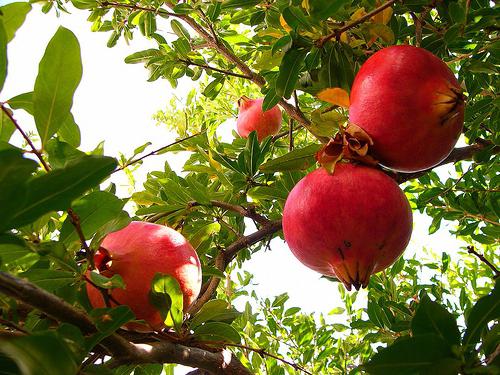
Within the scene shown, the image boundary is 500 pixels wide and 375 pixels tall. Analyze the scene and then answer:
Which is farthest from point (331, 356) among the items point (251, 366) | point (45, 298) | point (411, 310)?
point (45, 298)

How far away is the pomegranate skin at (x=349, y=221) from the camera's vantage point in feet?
2.63

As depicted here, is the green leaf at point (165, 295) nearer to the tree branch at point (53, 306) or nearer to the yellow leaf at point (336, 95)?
the tree branch at point (53, 306)

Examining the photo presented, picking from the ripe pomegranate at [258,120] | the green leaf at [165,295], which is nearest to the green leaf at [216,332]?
the green leaf at [165,295]

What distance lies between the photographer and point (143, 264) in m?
0.86

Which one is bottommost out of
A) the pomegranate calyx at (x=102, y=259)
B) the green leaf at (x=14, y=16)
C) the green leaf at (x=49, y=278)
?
the pomegranate calyx at (x=102, y=259)

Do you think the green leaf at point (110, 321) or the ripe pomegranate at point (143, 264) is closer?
the green leaf at point (110, 321)

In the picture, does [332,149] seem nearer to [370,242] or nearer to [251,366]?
[370,242]

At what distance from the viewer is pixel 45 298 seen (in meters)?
0.51

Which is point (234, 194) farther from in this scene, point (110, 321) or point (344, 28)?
point (110, 321)

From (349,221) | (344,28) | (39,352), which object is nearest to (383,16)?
(344,28)

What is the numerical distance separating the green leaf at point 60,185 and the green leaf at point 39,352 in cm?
13

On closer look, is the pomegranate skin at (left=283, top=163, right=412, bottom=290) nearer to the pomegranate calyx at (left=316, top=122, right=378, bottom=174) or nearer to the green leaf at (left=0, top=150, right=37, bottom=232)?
the pomegranate calyx at (left=316, top=122, right=378, bottom=174)

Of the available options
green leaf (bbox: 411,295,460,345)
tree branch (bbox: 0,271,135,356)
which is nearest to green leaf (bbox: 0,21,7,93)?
tree branch (bbox: 0,271,135,356)

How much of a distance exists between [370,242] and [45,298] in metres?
0.52
